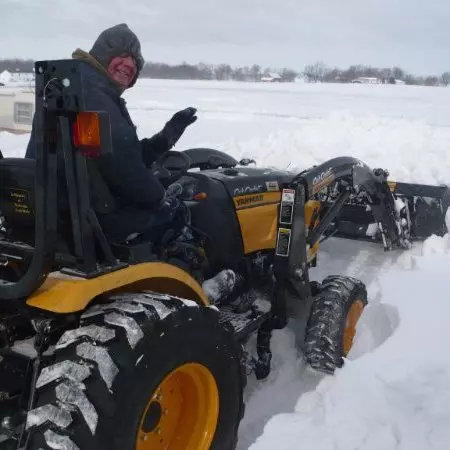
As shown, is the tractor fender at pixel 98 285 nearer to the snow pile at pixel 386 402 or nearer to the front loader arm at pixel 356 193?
the snow pile at pixel 386 402

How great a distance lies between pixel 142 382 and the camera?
2059 mm

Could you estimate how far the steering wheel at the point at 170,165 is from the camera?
3.18 meters

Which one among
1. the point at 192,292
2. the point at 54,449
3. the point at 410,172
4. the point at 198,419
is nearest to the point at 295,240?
the point at 192,292

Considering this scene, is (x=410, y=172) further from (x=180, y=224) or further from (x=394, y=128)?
(x=180, y=224)

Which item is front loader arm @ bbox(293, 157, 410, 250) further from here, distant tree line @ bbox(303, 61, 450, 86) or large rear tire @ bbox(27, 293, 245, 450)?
distant tree line @ bbox(303, 61, 450, 86)

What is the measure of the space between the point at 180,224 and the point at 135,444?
138 centimetres

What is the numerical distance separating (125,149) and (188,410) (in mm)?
1220

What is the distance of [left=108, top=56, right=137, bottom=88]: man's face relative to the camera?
290 centimetres

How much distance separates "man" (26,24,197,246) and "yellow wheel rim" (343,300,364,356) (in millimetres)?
1431

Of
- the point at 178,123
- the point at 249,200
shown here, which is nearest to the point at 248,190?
the point at 249,200

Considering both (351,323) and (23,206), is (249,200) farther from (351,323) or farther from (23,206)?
(23,206)

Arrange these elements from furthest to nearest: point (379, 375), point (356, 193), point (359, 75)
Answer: point (359, 75) < point (356, 193) < point (379, 375)

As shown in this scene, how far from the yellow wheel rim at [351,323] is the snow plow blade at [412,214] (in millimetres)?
1629

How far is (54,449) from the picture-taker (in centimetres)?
184
